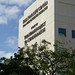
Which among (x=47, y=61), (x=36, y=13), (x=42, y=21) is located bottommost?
(x=47, y=61)

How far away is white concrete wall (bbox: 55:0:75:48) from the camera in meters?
73.3

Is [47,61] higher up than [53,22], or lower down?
lower down

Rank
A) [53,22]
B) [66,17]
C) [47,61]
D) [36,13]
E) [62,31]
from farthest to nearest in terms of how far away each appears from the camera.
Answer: [36,13] < [66,17] < [62,31] < [53,22] < [47,61]

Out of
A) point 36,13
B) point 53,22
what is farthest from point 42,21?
point 53,22

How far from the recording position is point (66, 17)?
74.9m

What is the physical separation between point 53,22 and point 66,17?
3.60 m

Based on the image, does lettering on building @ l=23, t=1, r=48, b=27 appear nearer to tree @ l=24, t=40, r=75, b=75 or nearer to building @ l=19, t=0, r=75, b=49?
building @ l=19, t=0, r=75, b=49

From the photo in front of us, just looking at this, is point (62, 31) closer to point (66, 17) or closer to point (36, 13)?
point (66, 17)

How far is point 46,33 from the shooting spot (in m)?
74.6

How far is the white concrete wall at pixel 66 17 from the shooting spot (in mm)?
73312

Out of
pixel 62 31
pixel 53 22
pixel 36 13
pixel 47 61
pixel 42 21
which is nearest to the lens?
pixel 47 61

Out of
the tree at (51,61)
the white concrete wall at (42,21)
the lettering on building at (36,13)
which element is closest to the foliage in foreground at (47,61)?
the tree at (51,61)

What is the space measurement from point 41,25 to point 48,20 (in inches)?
134

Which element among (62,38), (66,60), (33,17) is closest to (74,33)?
(62,38)
